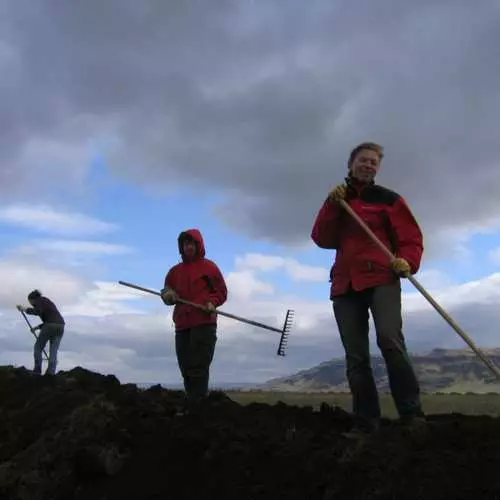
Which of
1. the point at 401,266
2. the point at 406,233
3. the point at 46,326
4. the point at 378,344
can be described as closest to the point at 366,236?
the point at 406,233

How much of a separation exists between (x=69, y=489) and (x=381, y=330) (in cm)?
239

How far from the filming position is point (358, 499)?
3.79 meters

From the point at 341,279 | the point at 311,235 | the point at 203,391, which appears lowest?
the point at 203,391

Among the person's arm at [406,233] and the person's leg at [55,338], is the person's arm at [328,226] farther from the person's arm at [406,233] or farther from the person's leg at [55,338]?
the person's leg at [55,338]

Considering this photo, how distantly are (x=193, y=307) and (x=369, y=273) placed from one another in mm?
3176

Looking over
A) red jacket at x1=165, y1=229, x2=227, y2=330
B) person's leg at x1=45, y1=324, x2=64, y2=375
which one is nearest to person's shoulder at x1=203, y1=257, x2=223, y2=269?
red jacket at x1=165, y1=229, x2=227, y2=330

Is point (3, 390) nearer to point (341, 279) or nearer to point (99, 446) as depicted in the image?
point (99, 446)

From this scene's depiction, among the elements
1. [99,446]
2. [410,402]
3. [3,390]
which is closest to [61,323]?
[3,390]

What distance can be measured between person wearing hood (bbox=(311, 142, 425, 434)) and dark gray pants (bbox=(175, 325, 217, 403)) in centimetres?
261

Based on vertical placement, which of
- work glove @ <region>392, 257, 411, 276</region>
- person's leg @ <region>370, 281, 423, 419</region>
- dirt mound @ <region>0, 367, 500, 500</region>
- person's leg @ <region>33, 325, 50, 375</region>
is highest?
person's leg @ <region>33, 325, 50, 375</region>

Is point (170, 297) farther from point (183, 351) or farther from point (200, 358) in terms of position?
point (200, 358)

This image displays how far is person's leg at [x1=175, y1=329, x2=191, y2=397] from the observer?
7.88 metres

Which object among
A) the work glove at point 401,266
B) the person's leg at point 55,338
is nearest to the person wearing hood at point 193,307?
the work glove at point 401,266

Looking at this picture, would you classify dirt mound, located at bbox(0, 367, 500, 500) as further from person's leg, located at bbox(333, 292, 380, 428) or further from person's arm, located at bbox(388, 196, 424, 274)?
person's arm, located at bbox(388, 196, 424, 274)
